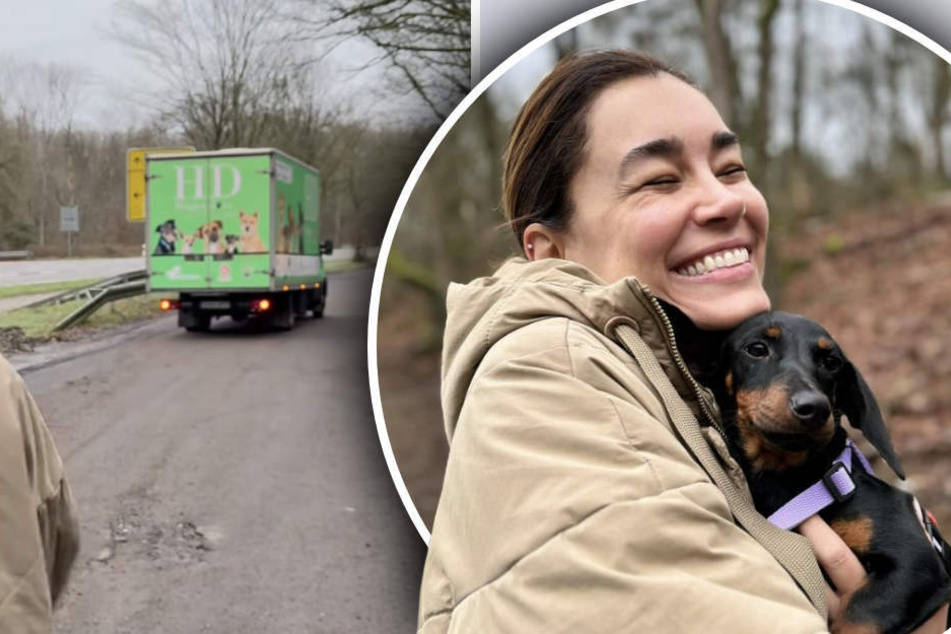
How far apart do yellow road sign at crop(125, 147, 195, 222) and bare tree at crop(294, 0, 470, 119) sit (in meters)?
0.55

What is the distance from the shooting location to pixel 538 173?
133cm

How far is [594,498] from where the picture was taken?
2.51 feet

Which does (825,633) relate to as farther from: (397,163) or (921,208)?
(921,208)

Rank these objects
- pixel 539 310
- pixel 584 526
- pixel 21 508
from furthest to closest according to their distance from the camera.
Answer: pixel 21 508 < pixel 539 310 < pixel 584 526

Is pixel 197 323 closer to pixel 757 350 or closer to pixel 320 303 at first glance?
pixel 320 303

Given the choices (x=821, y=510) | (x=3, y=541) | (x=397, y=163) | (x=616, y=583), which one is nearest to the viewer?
(x=616, y=583)

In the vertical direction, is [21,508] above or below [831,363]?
below

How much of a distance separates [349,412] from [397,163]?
2.55ft

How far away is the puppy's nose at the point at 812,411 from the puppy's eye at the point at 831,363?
14cm

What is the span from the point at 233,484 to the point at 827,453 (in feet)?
6.26

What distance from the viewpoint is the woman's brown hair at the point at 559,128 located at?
1.24 meters

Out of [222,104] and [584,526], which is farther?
[222,104]

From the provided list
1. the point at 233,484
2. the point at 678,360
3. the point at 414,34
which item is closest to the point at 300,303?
the point at 233,484

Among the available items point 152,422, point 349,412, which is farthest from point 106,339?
point 349,412
